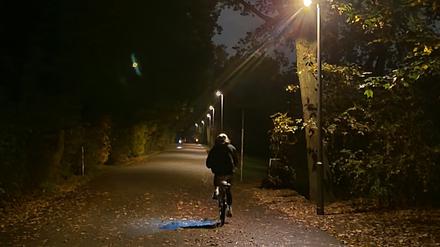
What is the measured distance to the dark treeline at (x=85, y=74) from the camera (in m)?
18.3

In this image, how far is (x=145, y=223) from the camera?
12812mm

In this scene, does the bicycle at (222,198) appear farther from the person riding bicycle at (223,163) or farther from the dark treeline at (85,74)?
the dark treeline at (85,74)

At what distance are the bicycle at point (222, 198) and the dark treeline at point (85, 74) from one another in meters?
5.31

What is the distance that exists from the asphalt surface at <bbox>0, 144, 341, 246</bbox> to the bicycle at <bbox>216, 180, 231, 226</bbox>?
0.22 m

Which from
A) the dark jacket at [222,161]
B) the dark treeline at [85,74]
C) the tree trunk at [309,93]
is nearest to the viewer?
the dark jacket at [222,161]

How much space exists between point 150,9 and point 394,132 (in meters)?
22.9

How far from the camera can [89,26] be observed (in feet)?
83.3

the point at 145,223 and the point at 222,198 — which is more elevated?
the point at 222,198

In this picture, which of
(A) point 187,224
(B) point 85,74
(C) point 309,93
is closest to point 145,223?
(A) point 187,224

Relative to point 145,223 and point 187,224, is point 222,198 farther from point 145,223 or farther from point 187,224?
point 145,223

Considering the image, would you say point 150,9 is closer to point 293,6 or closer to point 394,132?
point 293,6

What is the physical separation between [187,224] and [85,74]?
14960 millimetres

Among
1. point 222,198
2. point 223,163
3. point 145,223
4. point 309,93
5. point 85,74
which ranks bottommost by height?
point 145,223

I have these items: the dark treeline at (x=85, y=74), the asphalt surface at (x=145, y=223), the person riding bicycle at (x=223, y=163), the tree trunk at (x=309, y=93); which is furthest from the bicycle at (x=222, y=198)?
the dark treeline at (x=85, y=74)
